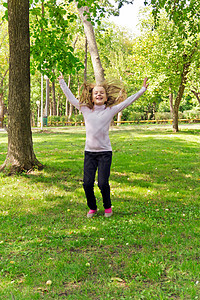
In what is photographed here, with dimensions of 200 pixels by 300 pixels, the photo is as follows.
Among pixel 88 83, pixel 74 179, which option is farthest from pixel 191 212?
pixel 74 179

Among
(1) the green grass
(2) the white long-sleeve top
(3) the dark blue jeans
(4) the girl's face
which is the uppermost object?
(4) the girl's face

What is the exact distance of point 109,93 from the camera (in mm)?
5348

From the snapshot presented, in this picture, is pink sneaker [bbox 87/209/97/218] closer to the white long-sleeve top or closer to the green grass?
the green grass

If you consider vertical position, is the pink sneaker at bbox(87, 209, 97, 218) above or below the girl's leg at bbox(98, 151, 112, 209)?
below

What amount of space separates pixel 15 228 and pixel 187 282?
2.91 m

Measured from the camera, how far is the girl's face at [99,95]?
518 centimetres

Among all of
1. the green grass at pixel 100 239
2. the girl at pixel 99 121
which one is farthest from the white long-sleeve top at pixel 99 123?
the green grass at pixel 100 239

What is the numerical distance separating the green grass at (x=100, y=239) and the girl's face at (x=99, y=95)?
1996mm

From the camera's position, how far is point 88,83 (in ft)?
17.9

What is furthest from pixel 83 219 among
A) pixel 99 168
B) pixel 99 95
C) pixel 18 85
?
pixel 18 85

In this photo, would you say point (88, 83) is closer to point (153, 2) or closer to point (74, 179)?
point (74, 179)

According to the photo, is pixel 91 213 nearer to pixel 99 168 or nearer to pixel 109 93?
pixel 99 168

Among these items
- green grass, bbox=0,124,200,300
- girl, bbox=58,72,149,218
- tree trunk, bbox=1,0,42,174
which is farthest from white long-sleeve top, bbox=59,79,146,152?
tree trunk, bbox=1,0,42,174

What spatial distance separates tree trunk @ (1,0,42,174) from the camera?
8.00 meters
